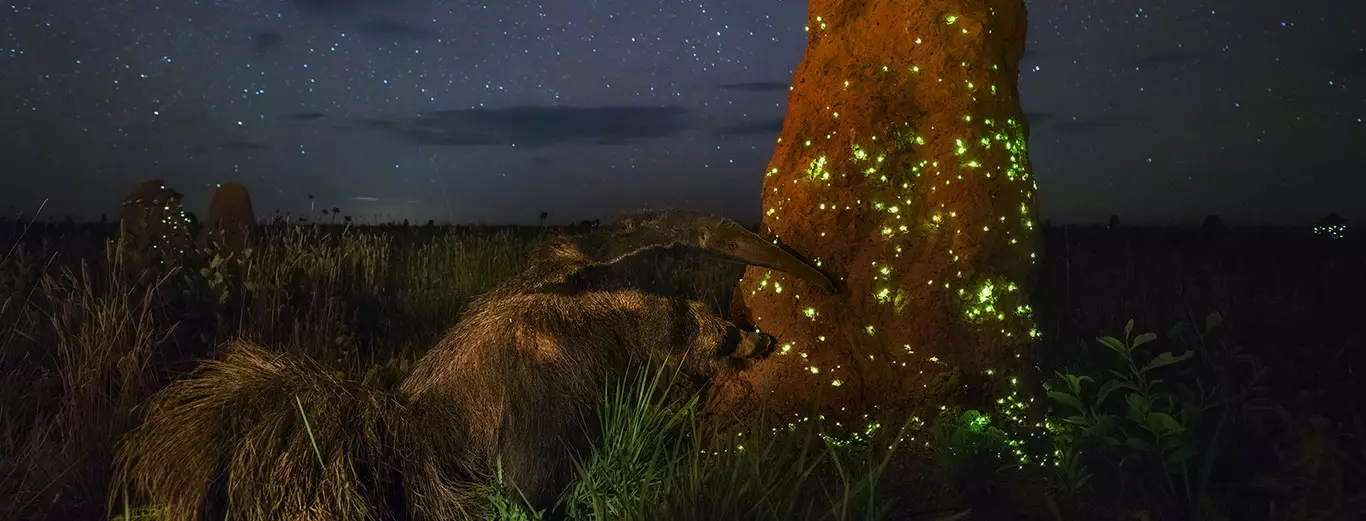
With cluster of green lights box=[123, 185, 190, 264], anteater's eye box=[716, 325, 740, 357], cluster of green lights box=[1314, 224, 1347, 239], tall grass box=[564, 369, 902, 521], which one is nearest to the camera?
tall grass box=[564, 369, 902, 521]

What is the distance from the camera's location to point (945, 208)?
4590mm

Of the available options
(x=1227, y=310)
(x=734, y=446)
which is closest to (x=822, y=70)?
(x=734, y=446)

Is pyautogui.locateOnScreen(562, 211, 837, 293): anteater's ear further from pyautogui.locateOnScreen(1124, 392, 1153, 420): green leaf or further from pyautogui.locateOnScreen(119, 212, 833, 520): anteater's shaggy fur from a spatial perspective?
pyautogui.locateOnScreen(1124, 392, 1153, 420): green leaf

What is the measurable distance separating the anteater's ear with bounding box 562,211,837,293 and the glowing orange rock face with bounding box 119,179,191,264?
21.7 ft

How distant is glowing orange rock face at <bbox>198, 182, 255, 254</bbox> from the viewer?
10.2 metres

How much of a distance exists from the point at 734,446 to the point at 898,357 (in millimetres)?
914

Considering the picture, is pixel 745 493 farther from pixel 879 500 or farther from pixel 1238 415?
pixel 1238 415

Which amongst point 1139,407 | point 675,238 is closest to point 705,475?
point 675,238

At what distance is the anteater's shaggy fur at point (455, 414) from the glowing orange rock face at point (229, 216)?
21.0ft

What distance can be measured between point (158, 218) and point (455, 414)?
23.6 ft

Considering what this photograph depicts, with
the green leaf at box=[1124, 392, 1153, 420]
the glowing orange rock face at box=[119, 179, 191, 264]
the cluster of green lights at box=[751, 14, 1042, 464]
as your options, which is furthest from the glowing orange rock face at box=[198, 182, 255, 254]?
the green leaf at box=[1124, 392, 1153, 420]

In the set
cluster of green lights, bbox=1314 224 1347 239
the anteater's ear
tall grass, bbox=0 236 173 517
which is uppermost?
cluster of green lights, bbox=1314 224 1347 239

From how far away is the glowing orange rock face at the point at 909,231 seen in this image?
4590 millimetres

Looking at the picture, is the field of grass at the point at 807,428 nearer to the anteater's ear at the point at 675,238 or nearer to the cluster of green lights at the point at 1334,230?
the anteater's ear at the point at 675,238
